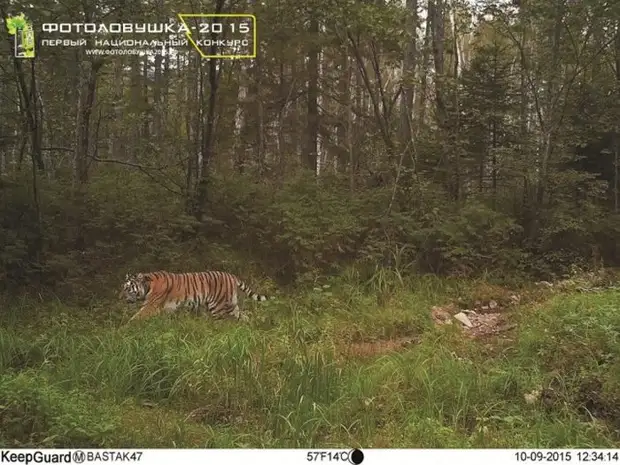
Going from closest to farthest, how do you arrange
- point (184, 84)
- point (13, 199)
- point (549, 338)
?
1. point (549, 338)
2. point (13, 199)
3. point (184, 84)

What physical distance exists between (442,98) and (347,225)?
3542 millimetres

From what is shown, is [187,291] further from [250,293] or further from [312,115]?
[312,115]

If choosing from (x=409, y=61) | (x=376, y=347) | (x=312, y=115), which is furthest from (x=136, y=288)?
(x=312, y=115)

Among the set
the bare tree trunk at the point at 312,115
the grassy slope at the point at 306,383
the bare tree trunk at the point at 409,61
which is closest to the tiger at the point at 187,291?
the grassy slope at the point at 306,383

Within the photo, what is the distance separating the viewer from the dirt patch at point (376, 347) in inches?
252

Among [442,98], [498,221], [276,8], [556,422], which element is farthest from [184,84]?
[556,422]

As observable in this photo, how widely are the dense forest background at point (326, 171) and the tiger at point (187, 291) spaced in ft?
2.39

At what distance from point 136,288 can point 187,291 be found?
696mm

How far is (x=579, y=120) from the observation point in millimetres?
11562

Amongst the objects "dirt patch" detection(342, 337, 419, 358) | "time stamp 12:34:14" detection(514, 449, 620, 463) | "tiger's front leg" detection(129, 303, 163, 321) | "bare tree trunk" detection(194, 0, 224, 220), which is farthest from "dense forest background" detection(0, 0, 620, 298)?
"time stamp 12:34:14" detection(514, 449, 620, 463)

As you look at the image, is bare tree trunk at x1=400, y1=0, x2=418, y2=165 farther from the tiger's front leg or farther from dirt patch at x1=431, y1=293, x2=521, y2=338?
the tiger's front leg

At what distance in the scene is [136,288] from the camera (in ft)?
27.1

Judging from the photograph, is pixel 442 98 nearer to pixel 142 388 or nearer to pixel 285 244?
pixel 285 244

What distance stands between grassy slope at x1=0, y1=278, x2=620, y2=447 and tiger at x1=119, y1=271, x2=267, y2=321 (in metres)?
0.91
